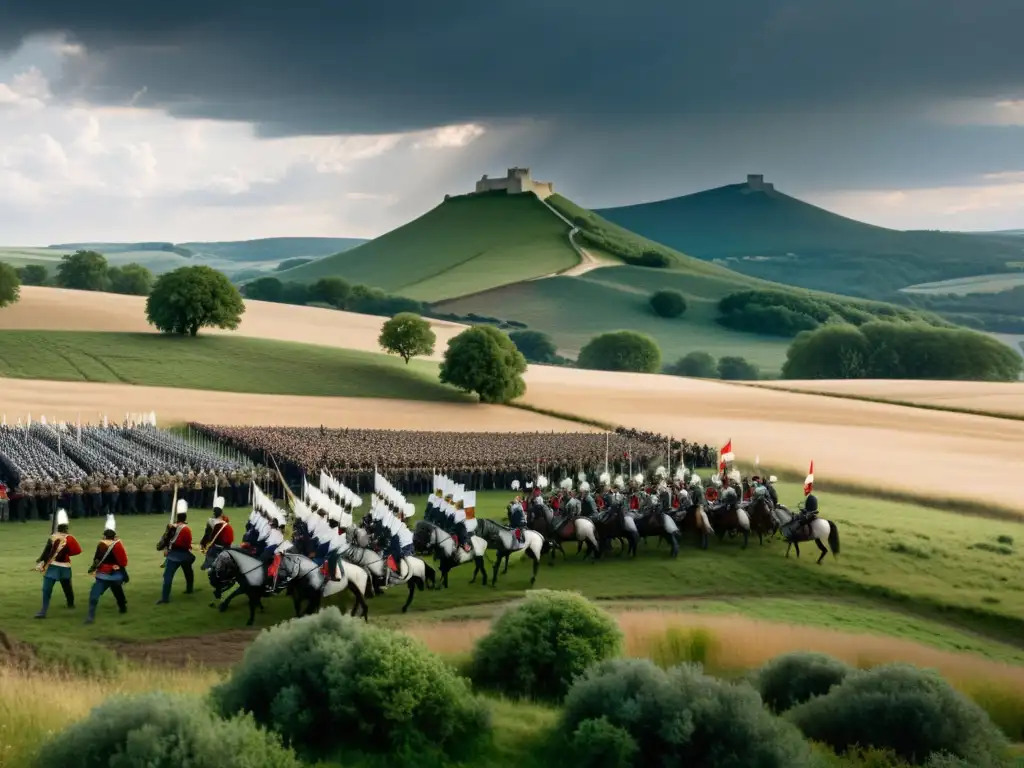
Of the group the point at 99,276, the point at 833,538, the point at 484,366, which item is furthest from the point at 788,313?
the point at 833,538

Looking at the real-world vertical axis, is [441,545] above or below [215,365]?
above

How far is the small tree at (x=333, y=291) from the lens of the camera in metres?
160

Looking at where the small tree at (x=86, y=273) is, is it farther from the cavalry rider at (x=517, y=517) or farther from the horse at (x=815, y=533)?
the horse at (x=815, y=533)

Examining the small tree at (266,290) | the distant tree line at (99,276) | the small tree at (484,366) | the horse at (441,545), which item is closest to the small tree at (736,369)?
the distant tree line at (99,276)

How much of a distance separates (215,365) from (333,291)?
85230 millimetres

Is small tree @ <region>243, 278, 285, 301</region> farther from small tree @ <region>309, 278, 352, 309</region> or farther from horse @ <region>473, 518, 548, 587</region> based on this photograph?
horse @ <region>473, 518, 548, 587</region>

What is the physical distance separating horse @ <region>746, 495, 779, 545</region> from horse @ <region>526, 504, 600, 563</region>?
4094 millimetres

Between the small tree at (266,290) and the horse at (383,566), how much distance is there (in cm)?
15305

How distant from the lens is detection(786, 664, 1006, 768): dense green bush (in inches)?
515

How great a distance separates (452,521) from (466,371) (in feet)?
139

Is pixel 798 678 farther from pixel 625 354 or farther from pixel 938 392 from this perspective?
pixel 625 354

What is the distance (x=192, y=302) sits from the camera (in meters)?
82.8

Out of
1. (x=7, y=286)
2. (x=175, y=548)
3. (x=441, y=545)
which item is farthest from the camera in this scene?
(x=7, y=286)

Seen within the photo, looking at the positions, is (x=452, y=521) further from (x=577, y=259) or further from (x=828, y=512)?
(x=577, y=259)
